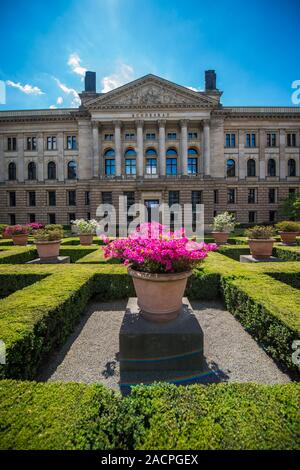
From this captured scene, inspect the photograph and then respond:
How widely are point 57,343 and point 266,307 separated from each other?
13.0 feet

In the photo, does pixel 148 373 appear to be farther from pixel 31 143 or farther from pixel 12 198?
pixel 31 143

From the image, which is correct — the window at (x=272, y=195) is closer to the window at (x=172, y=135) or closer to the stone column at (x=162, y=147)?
the window at (x=172, y=135)

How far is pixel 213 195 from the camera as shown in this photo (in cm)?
3116

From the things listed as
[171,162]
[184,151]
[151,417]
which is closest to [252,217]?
[184,151]

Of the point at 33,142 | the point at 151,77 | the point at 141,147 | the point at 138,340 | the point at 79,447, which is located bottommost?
the point at 138,340

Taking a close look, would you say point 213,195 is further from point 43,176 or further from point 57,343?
point 57,343

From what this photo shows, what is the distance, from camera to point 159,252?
367cm

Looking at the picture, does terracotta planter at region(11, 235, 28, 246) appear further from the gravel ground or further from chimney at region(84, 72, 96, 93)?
chimney at region(84, 72, 96, 93)

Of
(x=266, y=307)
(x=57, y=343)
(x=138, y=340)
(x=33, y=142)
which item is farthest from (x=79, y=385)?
(x=33, y=142)

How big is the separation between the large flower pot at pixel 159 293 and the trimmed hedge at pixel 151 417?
1.54m

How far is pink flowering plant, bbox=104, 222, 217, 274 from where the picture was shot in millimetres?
A: 3695

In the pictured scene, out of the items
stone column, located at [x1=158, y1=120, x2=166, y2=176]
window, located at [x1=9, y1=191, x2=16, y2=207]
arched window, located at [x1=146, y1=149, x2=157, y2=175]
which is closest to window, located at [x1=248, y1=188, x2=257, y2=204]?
stone column, located at [x1=158, y1=120, x2=166, y2=176]
